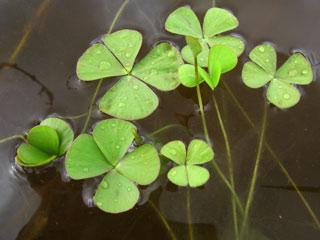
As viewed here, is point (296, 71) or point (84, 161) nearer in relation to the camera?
point (84, 161)

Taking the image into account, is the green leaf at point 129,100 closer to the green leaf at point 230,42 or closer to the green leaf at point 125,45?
the green leaf at point 125,45

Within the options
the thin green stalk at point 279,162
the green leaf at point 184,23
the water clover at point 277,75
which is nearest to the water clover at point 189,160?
the thin green stalk at point 279,162

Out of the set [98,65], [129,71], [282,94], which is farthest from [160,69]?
[282,94]

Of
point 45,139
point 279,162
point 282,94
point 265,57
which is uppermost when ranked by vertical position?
point 45,139

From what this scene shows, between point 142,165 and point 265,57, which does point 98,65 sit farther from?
point 265,57

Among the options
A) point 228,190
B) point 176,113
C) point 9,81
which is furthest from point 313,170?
point 9,81

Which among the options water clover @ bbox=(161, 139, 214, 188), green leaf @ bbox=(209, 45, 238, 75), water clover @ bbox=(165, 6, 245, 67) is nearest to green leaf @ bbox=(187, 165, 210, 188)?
water clover @ bbox=(161, 139, 214, 188)
